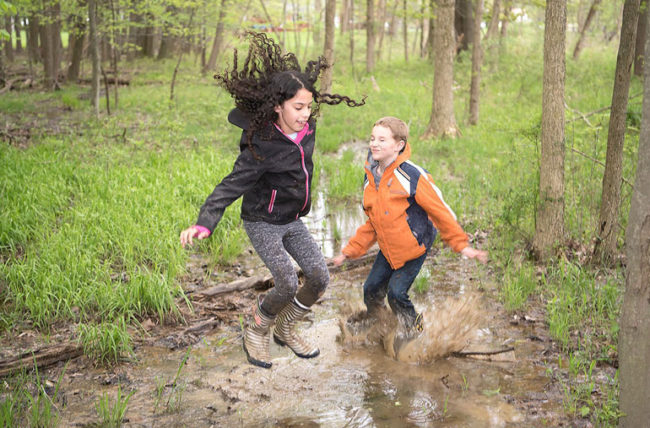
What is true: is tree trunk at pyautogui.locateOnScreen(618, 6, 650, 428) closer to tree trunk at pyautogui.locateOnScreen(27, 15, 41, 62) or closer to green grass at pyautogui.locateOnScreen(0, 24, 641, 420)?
green grass at pyautogui.locateOnScreen(0, 24, 641, 420)

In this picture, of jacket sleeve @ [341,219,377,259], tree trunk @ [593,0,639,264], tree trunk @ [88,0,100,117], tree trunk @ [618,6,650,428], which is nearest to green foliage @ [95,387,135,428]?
jacket sleeve @ [341,219,377,259]

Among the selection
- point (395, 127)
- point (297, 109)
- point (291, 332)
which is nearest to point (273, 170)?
point (297, 109)

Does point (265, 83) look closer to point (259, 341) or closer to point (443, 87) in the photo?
point (259, 341)

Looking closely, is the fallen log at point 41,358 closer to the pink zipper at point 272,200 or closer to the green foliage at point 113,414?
the green foliage at point 113,414

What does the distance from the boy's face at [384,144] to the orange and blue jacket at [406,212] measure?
72mm

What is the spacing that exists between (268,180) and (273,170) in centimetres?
10

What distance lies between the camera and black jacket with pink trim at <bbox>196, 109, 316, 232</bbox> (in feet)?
12.0

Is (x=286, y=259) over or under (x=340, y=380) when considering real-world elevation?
over

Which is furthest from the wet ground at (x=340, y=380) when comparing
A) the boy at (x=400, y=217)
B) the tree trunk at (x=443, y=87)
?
the tree trunk at (x=443, y=87)

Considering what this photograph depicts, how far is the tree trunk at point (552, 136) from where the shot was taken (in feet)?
17.2

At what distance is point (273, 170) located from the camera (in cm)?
374

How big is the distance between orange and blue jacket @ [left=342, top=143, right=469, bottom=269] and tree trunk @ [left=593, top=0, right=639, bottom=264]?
214 centimetres

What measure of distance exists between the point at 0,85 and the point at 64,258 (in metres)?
16.4

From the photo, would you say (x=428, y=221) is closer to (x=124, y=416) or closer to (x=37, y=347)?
(x=124, y=416)
